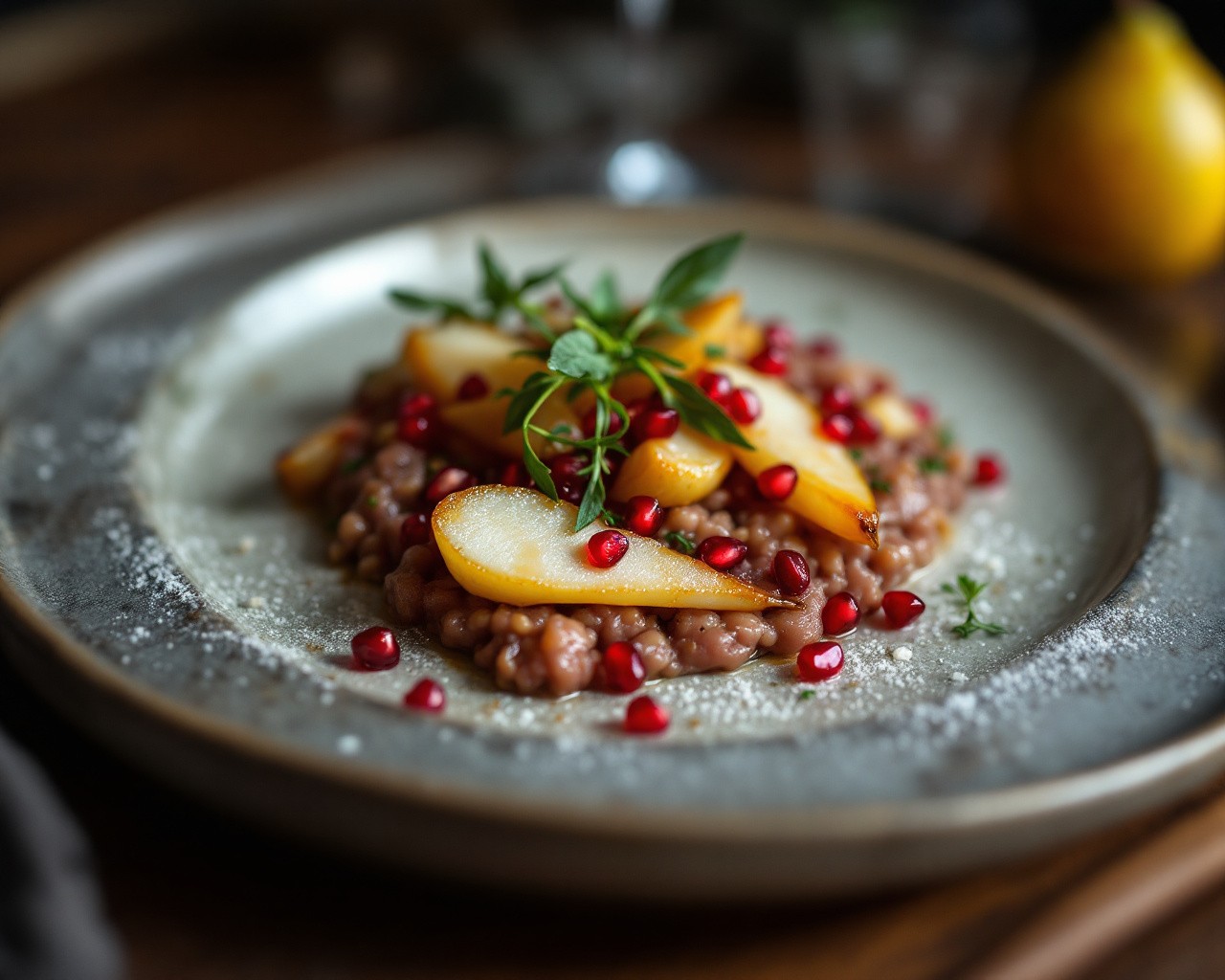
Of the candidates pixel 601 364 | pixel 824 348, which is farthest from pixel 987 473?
pixel 601 364

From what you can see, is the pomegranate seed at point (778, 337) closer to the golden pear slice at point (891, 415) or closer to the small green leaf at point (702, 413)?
the golden pear slice at point (891, 415)

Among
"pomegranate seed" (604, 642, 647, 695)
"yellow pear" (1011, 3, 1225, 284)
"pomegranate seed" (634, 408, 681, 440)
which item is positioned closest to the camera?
"pomegranate seed" (604, 642, 647, 695)

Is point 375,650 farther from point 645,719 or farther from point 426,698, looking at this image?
point 645,719

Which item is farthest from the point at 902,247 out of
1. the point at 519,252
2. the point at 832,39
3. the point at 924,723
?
the point at 924,723

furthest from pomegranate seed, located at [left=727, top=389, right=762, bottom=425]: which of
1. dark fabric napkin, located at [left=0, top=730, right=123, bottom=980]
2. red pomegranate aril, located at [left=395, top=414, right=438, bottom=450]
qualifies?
dark fabric napkin, located at [left=0, top=730, right=123, bottom=980]

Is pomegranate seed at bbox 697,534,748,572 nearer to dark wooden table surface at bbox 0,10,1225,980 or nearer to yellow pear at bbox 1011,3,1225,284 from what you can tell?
dark wooden table surface at bbox 0,10,1225,980

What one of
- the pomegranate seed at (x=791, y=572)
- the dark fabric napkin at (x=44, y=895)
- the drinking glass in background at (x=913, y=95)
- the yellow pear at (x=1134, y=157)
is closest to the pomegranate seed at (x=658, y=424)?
the pomegranate seed at (x=791, y=572)
